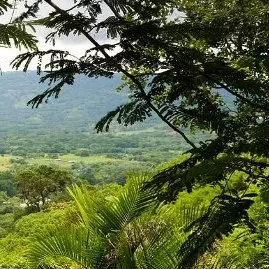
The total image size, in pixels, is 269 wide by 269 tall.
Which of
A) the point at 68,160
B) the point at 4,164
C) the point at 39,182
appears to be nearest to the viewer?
the point at 39,182

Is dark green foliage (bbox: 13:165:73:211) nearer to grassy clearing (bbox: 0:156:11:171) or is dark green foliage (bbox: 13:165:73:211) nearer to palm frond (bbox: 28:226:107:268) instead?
palm frond (bbox: 28:226:107:268)

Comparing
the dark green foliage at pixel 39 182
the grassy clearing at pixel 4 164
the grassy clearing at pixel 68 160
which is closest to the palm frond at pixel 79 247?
the dark green foliage at pixel 39 182

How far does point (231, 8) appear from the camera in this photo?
23.1 feet

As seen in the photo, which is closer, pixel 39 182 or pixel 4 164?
pixel 39 182

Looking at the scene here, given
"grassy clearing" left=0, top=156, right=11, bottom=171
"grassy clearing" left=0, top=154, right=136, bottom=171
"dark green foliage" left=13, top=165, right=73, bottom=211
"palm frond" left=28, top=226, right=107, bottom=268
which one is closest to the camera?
"palm frond" left=28, top=226, right=107, bottom=268

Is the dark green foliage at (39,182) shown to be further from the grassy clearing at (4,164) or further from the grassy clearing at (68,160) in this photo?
the grassy clearing at (68,160)

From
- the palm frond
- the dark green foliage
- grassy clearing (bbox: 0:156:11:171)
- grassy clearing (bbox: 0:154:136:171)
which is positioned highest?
the palm frond

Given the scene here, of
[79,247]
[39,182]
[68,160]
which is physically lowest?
[68,160]

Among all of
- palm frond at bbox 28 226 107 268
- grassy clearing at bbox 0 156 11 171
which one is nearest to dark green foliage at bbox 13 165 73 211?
palm frond at bbox 28 226 107 268

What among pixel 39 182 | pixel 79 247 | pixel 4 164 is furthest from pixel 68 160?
pixel 79 247

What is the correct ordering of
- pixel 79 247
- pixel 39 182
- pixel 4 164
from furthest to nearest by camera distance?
pixel 4 164
pixel 39 182
pixel 79 247

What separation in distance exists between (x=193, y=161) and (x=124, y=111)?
0.47 m

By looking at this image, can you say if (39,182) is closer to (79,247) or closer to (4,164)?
(79,247)

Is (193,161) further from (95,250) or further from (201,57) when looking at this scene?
(95,250)
